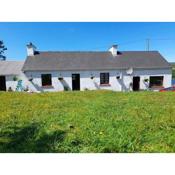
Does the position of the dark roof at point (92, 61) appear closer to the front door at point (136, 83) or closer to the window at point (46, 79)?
the window at point (46, 79)

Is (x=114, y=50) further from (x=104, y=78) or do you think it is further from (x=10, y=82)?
(x=10, y=82)

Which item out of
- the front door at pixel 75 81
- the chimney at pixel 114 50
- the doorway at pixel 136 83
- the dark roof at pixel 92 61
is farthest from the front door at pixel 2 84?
the doorway at pixel 136 83

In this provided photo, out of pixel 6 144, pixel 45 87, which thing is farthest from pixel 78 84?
pixel 6 144

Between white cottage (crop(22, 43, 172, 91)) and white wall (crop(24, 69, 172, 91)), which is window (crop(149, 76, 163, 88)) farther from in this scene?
white wall (crop(24, 69, 172, 91))

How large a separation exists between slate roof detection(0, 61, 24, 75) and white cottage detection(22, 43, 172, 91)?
1916 mm

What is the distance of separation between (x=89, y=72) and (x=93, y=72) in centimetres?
39

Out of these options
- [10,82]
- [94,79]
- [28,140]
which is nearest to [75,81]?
[94,79]

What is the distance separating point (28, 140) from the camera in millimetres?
3811

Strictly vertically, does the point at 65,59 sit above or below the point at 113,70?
above

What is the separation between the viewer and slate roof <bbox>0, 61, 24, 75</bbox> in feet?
63.6
